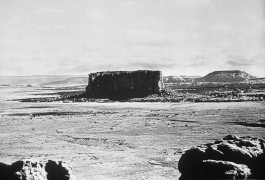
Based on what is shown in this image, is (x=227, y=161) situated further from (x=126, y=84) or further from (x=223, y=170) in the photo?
(x=126, y=84)

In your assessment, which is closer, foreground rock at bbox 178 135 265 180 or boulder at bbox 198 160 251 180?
boulder at bbox 198 160 251 180

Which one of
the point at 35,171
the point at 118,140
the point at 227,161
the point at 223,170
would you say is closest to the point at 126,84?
the point at 118,140

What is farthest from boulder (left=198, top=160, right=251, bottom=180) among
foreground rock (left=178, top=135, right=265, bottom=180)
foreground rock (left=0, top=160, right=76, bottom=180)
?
foreground rock (left=0, top=160, right=76, bottom=180)

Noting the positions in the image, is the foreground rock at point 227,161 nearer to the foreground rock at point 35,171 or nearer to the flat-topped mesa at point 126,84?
the foreground rock at point 35,171

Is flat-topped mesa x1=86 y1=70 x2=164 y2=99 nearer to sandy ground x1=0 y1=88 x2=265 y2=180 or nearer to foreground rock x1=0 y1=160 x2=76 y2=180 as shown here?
sandy ground x1=0 y1=88 x2=265 y2=180

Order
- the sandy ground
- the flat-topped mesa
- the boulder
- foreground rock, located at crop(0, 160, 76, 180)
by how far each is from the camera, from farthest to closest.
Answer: the flat-topped mesa
the sandy ground
foreground rock, located at crop(0, 160, 76, 180)
the boulder

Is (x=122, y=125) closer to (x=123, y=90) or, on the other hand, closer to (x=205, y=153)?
(x=205, y=153)
